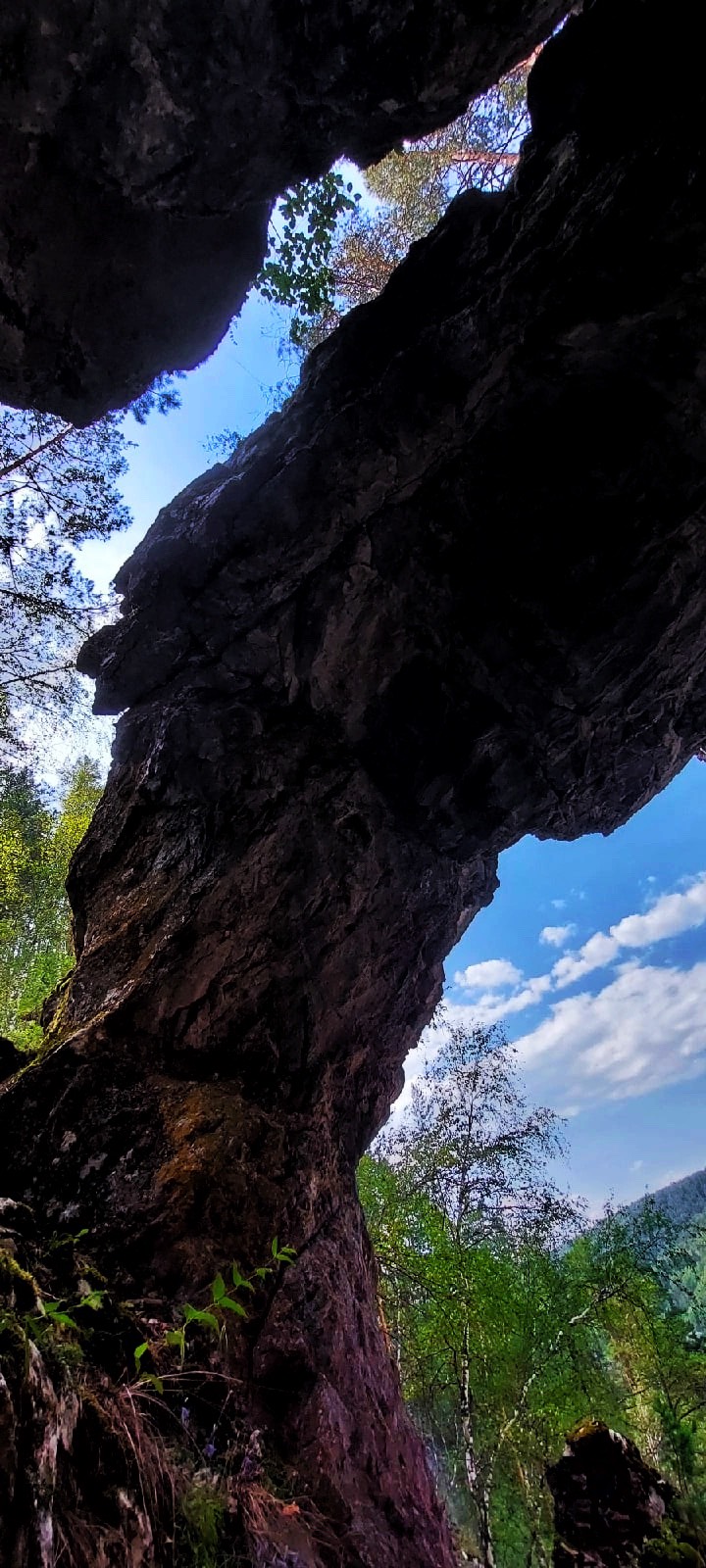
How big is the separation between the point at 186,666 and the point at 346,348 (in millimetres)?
3799

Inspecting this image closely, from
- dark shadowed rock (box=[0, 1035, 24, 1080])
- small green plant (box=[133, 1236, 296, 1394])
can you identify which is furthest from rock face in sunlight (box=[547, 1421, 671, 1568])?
dark shadowed rock (box=[0, 1035, 24, 1080])

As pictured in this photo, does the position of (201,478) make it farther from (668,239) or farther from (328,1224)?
(328,1224)

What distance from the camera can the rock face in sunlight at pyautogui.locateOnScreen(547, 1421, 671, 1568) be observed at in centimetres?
639

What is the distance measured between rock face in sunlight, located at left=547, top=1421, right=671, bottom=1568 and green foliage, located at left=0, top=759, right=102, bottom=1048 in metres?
9.83

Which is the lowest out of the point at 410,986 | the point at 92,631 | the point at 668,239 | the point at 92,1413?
the point at 92,1413

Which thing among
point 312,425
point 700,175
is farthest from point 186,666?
point 700,175

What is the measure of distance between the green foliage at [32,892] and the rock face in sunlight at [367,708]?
571cm

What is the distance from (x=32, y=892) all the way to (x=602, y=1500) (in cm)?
1233

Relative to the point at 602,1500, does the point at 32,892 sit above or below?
above

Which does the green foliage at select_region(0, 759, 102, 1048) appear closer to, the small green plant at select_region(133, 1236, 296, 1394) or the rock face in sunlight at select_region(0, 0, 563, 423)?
the rock face in sunlight at select_region(0, 0, 563, 423)

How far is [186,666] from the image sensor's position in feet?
25.1

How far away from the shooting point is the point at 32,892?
13.4 m

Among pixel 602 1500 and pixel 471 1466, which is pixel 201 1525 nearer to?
pixel 602 1500

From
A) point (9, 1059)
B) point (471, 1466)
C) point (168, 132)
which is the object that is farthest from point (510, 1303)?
point (168, 132)
